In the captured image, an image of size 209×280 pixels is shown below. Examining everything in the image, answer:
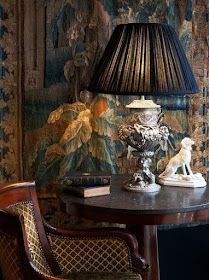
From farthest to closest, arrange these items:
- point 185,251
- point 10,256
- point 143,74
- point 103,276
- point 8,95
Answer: point 185,251
point 8,95
point 143,74
point 103,276
point 10,256

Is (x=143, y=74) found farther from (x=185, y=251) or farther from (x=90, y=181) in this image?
(x=185, y=251)

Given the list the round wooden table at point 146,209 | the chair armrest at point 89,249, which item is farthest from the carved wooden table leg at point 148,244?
the chair armrest at point 89,249

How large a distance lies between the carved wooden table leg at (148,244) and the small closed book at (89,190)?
235 millimetres

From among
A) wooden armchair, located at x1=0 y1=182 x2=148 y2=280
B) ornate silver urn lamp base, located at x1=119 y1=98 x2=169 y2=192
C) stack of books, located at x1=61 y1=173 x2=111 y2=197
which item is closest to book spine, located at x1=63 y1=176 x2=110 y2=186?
stack of books, located at x1=61 y1=173 x2=111 y2=197

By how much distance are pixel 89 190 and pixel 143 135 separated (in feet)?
1.29

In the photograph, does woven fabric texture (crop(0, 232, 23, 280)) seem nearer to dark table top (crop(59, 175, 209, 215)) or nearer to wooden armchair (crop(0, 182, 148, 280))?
wooden armchair (crop(0, 182, 148, 280))

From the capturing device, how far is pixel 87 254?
2574 millimetres

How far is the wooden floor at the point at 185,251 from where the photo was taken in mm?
3625

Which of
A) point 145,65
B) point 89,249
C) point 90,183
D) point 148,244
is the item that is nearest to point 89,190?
point 90,183

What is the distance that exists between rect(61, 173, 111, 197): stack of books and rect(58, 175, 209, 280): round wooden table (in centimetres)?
3

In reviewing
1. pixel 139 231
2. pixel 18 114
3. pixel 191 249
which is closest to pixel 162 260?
pixel 191 249

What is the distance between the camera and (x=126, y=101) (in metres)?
3.33

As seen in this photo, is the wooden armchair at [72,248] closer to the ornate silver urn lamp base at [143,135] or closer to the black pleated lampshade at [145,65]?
the ornate silver urn lamp base at [143,135]

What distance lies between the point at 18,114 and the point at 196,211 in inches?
Answer: 51.1
